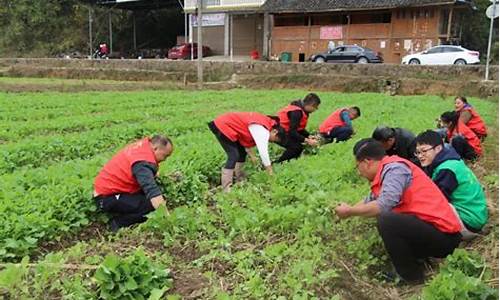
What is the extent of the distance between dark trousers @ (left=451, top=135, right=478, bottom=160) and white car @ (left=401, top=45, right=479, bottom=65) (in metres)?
23.2

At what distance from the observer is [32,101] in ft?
60.1

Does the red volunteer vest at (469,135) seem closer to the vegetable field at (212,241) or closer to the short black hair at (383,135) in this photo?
the vegetable field at (212,241)

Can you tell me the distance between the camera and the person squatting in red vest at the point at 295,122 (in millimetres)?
8953

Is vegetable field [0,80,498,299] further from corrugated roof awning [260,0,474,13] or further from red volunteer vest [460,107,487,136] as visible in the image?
corrugated roof awning [260,0,474,13]

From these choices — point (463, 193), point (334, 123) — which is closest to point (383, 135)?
point (463, 193)

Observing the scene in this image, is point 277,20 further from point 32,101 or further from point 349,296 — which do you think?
point 349,296

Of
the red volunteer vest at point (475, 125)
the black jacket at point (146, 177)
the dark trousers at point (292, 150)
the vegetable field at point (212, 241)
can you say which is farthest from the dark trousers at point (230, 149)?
the red volunteer vest at point (475, 125)

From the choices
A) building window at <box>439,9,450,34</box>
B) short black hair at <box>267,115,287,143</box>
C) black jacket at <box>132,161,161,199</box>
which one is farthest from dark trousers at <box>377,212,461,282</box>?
building window at <box>439,9,450,34</box>

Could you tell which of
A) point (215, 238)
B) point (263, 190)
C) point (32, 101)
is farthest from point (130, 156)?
point (32, 101)

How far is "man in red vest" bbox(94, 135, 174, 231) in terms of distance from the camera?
19.7 feet

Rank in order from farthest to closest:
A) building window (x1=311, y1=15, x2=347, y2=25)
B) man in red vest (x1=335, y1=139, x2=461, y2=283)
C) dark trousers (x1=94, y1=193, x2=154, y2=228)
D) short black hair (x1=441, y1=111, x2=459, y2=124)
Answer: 1. building window (x1=311, y1=15, x2=347, y2=25)
2. short black hair (x1=441, y1=111, x2=459, y2=124)
3. dark trousers (x1=94, y1=193, x2=154, y2=228)
4. man in red vest (x1=335, y1=139, x2=461, y2=283)

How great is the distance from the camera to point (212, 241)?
510 centimetres

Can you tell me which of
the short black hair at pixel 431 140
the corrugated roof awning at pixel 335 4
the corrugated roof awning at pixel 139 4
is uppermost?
the corrugated roof awning at pixel 139 4

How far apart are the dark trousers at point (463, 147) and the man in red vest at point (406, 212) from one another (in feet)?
16.5
